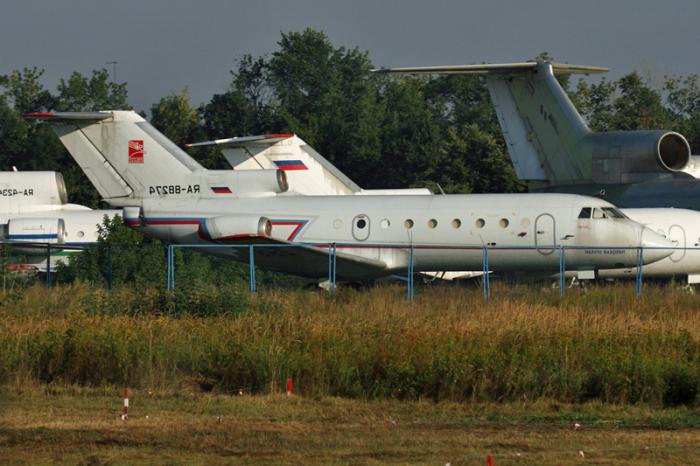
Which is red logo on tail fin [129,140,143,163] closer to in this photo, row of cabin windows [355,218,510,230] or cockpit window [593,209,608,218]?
row of cabin windows [355,218,510,230]

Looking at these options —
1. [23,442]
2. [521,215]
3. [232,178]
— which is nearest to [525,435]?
[23,442]

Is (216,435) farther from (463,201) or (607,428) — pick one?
(463,201)

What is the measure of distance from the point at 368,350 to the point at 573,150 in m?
20.9

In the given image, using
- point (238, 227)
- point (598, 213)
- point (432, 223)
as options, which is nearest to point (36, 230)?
point (238, 227)

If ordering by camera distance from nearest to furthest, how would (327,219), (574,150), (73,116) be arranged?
(327,219)
(73,116)
(574,150)

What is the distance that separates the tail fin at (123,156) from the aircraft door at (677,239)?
12.4 metres

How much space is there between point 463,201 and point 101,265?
945cm

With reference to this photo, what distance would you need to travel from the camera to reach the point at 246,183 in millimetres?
29703

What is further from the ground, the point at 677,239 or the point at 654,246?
the point at 677,239

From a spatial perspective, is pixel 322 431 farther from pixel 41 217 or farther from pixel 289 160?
pixel 41 217

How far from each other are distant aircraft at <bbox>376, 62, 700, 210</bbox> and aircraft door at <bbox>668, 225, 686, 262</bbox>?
3.46 metres

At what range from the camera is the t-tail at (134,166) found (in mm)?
29859

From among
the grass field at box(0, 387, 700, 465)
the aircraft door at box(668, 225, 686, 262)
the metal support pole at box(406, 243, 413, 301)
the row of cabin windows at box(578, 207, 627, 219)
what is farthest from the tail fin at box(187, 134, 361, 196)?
the grass field at box(0, 387, 700, 465)

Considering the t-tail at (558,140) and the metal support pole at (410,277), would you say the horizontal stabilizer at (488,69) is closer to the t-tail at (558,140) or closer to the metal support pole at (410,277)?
the t-tail at (558,140)
